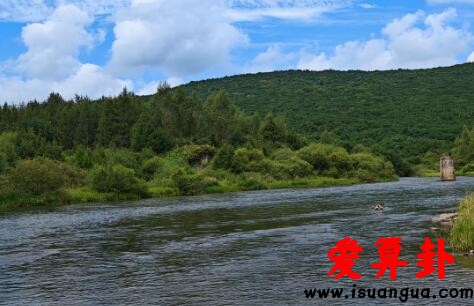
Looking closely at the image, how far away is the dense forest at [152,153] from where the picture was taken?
7525 cm

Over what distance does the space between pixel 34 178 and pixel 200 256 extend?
43093 millimetres

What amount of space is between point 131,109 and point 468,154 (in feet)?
283

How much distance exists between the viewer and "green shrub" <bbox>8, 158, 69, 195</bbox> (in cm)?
6581

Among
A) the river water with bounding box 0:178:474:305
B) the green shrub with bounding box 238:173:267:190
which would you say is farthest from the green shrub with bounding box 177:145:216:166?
the river water with bounding box 0:178:474:305

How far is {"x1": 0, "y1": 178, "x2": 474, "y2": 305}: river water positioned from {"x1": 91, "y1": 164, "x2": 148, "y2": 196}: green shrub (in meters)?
24.3

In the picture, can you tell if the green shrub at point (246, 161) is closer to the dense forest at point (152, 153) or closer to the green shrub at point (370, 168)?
the dense forest at point (152, 153)

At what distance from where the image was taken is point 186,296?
66.0 feet

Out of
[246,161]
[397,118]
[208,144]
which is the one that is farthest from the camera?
[397,118]

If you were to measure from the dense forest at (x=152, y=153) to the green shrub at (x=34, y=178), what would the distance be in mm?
112

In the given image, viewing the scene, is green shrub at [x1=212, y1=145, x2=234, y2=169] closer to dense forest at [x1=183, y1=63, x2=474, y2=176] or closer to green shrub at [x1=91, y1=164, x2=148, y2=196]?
green shrub at [x1=91, y1=164, x2=148, y2=196]

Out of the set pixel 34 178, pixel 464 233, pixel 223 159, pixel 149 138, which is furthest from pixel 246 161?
pixel 464 233

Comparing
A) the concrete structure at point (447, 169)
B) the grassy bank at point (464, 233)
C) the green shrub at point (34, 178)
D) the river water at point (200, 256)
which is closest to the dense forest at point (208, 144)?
the green shrub at point (34, 178)

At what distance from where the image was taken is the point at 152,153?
11319 centimetres

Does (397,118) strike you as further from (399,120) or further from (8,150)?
(8,150)
